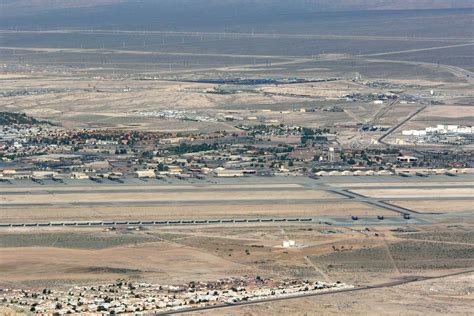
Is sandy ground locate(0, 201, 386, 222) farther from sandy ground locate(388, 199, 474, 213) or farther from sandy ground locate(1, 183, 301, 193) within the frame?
sandy ground locate(1, 183, 301, 193)

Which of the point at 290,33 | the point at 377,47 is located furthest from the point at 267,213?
the point at 290,33

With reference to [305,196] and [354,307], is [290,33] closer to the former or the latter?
[305,196]

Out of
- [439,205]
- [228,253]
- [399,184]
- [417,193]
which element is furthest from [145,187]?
[228,253]

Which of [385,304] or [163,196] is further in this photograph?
[163,196]

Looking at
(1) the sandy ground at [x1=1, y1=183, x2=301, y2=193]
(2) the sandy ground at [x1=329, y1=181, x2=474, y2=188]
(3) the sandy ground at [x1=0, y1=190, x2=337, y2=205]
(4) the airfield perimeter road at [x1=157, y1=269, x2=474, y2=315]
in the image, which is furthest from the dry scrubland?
(2) the sandy ground at [x1=329, y1=181, x2=474, y2=188]

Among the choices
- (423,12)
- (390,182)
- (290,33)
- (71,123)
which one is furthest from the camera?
(423,12)

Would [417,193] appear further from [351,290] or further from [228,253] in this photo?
[351,290]

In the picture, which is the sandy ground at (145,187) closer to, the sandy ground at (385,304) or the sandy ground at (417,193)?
the sandy ground at (417,193)
